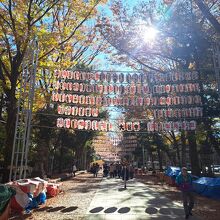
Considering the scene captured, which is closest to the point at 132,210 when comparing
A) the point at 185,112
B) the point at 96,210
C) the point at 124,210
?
the point at 124,210

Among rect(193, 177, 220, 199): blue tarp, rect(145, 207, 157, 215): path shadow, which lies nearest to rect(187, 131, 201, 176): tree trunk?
rect(193, 177, 220, 199): blue tarp

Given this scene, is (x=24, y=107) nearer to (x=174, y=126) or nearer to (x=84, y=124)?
(x=84, y=124)

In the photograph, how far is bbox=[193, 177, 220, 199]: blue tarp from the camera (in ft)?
45.3

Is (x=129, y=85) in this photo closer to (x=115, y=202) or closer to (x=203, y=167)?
(x=115, y=202)

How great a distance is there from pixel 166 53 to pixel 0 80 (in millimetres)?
10095

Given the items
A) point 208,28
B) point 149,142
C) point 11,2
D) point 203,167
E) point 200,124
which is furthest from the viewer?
point 149,142

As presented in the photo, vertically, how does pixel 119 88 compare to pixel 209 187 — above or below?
above

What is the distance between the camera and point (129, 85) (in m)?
14.5

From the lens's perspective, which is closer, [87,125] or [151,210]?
[151,210]

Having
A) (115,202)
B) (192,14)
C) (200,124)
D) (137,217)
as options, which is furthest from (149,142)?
(137,217)

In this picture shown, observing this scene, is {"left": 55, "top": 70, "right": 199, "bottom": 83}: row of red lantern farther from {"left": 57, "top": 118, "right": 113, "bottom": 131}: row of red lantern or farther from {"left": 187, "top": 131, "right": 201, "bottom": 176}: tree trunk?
{"left": 187, "top": 131, "right": 201, "bottom": 176}: tree trunk

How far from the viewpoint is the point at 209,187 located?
46.5 ft

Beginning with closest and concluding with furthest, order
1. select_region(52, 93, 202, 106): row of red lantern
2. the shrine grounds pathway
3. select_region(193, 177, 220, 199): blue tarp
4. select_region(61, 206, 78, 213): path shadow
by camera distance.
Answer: the shrine grounds pathway < select_region(61, 206, 78, 213): path shadow < select_region(193, 177, 220, 199): blue tarp < select_region(52, 93, 202, 106): row of red lantern

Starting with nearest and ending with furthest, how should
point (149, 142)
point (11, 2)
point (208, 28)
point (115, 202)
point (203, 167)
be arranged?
point (115, 202)
point (11, 2)
point (208, 28)
point (203, 167)
point (149, 142)
